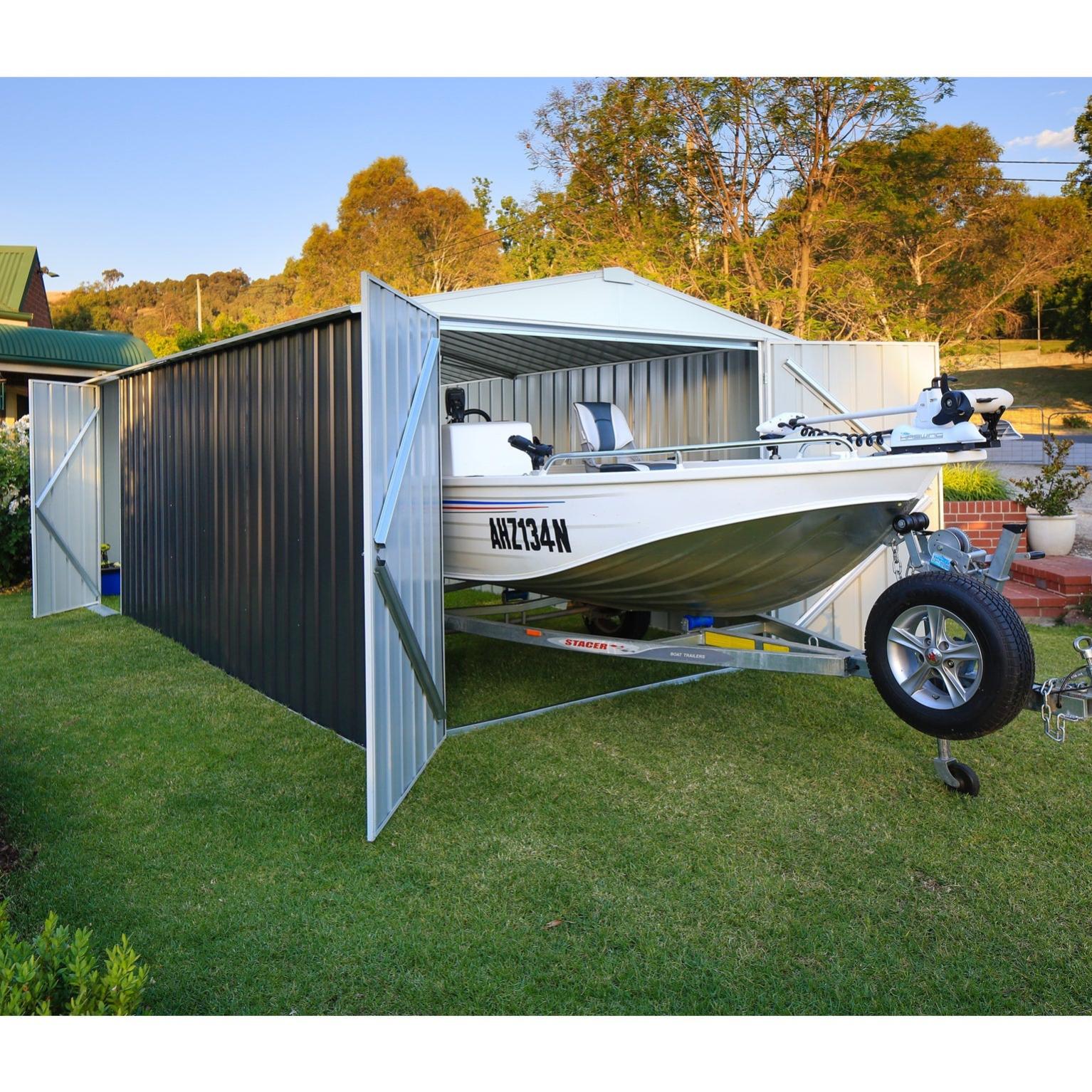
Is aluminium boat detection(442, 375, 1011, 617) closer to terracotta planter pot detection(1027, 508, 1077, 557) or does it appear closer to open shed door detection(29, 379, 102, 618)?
terracotta planter pot detection(1027, 508, 1077, 557)

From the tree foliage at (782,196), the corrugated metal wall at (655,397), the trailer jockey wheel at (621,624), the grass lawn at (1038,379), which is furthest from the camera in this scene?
the grass lawn at (1038,379)

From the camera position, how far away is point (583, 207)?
1988cm

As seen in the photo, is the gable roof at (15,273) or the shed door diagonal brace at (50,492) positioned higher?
the gable roof at (15,273)

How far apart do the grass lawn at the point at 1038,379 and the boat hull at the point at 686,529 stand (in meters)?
28.0

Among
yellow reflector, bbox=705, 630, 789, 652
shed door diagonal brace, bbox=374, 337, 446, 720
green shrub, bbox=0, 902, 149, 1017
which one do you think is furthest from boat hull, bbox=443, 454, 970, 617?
green shrub, bbox=0, 902, 149, 1017

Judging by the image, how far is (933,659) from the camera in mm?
3766

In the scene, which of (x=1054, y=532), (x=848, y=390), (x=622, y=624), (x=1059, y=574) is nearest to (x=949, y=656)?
(x=848, y=390)

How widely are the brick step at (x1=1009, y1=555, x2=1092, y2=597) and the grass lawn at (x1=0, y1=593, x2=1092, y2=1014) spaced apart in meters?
3.25

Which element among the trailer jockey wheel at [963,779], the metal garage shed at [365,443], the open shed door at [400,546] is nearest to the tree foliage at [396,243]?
the metal garage shed at [365,443]

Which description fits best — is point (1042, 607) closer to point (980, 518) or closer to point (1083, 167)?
point (980, 518)

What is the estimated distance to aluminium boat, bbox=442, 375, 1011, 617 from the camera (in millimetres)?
4289

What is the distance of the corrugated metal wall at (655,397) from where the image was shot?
7.39m

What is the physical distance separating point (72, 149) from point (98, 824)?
3712cm

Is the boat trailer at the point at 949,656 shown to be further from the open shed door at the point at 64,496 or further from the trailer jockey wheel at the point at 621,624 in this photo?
the open shed door at the point at 64,496
